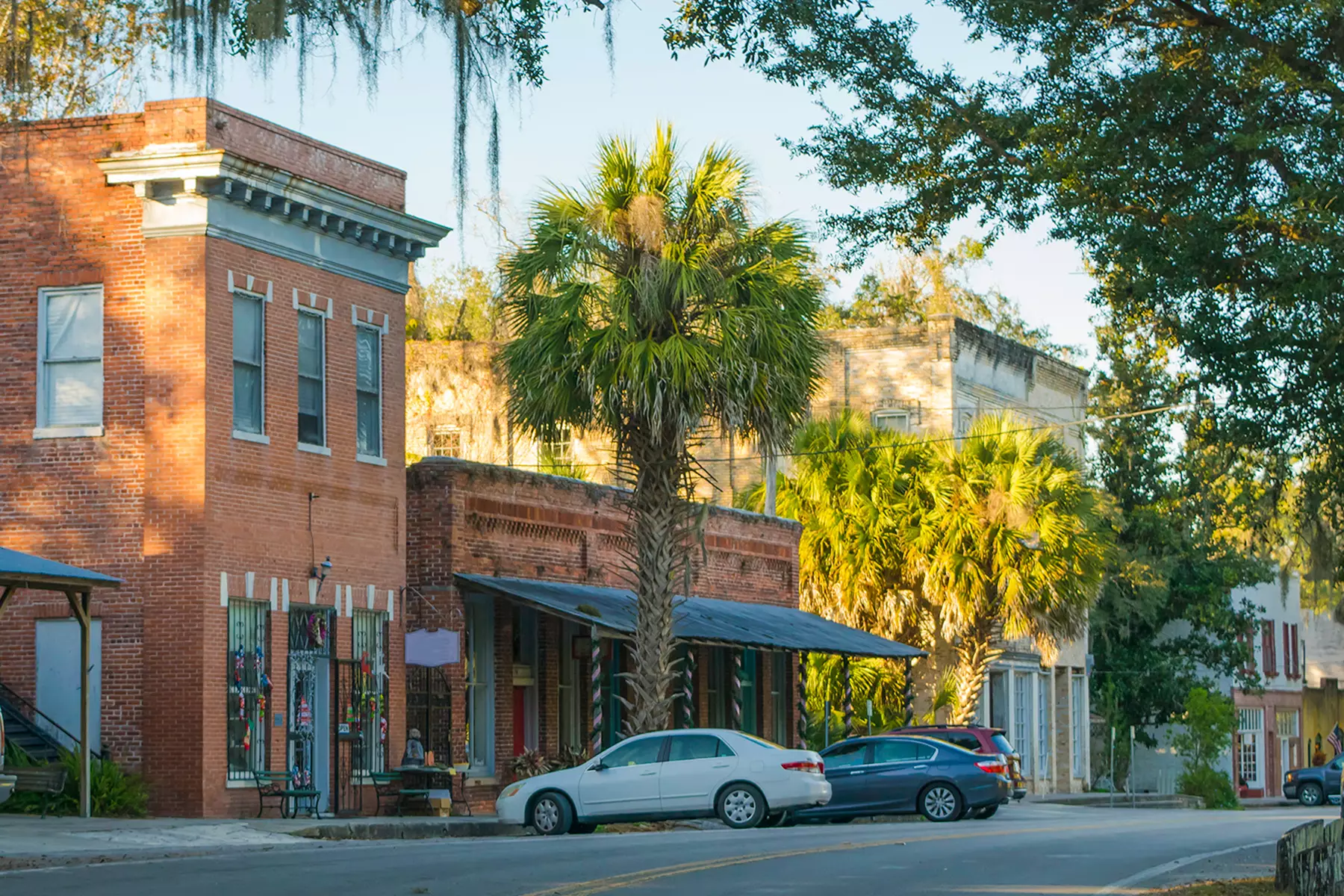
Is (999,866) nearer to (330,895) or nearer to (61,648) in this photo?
(330,895)

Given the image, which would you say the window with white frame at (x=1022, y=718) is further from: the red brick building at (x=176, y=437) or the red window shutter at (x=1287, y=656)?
the red brick building at (x=176, y=437)

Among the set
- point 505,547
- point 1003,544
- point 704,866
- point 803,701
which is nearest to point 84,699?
point 704,866

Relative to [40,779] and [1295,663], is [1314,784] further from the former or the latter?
[40,779]

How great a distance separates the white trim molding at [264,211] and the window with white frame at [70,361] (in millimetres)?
1332

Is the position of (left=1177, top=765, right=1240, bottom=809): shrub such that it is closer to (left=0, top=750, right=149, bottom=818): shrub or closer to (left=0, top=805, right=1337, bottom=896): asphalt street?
(left=0, top=805, right=1337, bottom=896): asphalt street

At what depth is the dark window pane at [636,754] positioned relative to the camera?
84.9ft

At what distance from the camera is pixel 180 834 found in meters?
22.6

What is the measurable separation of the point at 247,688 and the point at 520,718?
272 inches

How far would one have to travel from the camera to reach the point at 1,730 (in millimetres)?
21859

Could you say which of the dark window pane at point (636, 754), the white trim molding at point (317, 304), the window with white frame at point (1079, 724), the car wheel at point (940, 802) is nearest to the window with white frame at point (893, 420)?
the window with white frame at point (1079, 724)

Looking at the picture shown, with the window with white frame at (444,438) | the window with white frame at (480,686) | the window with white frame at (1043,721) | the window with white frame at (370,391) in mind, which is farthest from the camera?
the window with white frame at (444,438)

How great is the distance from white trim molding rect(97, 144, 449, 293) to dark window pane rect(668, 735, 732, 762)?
26.9ft

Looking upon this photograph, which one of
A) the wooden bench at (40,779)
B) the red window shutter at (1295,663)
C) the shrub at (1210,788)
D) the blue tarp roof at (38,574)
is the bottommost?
the shrub at (1210,788)

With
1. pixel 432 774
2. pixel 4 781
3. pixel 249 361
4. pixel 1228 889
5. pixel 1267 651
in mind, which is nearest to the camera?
pixel 1228 889
